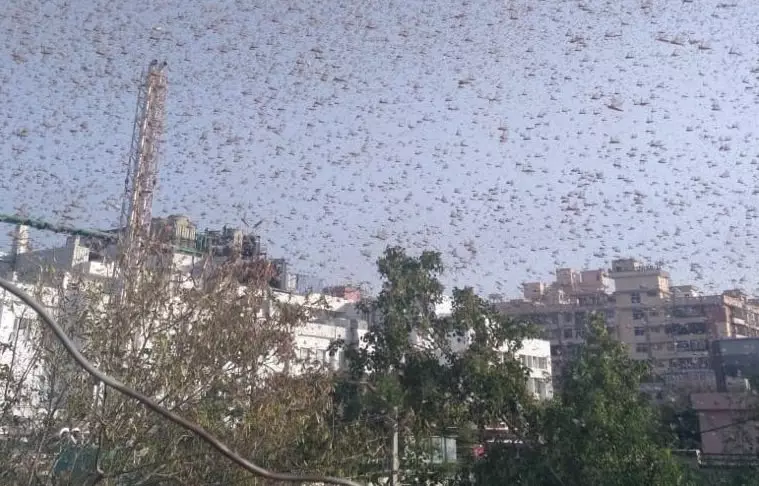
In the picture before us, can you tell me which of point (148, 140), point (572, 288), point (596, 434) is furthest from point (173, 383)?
point (572, 288)

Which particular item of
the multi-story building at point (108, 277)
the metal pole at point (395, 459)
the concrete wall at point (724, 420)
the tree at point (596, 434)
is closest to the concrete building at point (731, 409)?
the concrete wall at point (724, 420)

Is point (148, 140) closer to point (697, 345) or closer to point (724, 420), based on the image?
point (724, 420)

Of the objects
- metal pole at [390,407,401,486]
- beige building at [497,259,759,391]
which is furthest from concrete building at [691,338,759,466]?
beige building at [497,259,759,391]

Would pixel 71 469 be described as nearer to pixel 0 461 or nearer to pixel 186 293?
pixel 0 461

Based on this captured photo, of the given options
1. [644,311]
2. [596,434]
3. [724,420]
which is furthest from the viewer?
[644,311]

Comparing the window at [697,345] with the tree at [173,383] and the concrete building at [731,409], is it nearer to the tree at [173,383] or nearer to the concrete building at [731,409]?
the concrete building at [731,409]
